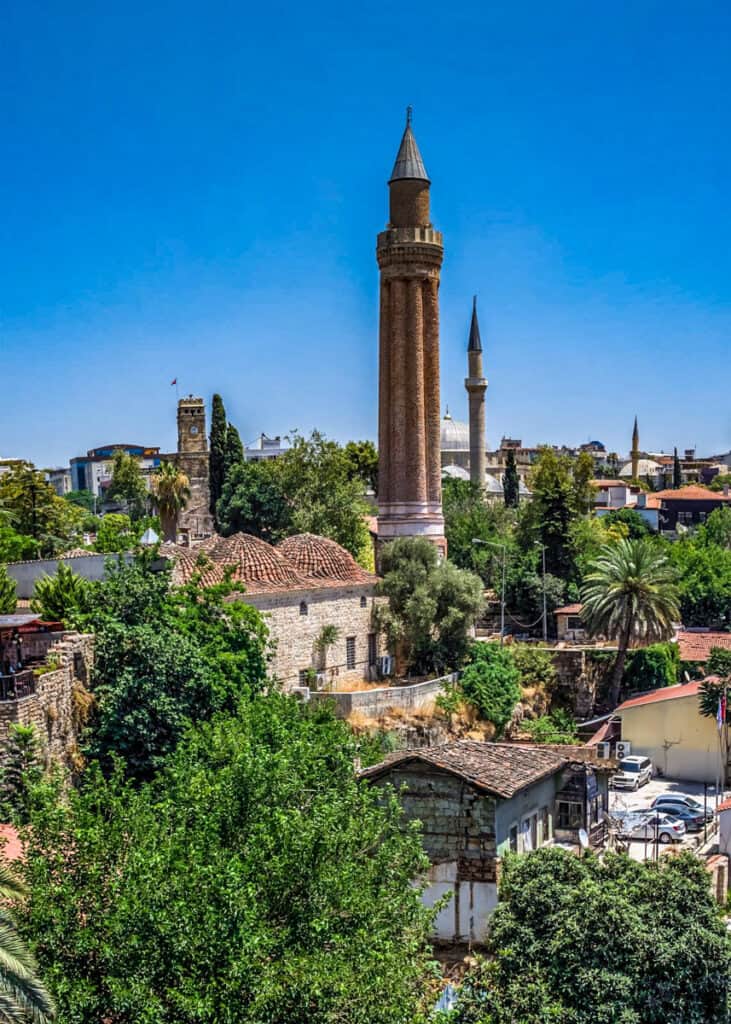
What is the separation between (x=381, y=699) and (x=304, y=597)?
3.56m

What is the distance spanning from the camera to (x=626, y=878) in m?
14.1

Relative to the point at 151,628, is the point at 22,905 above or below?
below

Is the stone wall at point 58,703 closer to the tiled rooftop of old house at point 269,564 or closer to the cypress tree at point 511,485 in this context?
the tiled rooftop of old house at point 269,564

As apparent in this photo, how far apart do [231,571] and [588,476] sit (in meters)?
52.3

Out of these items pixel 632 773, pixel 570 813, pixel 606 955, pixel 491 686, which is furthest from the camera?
pixel 632 773

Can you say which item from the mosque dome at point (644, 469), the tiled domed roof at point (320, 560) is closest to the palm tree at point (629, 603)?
the tiled domed roof at point (320, 560)

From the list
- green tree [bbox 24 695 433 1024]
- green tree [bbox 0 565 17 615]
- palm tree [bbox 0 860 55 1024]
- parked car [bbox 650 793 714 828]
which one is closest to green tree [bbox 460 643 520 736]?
parked car [bbox 650 793 714 828]

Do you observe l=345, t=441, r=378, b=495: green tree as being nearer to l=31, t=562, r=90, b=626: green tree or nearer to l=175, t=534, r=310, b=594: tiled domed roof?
l=175, t=534, r=310, b=594: tiled domed roof

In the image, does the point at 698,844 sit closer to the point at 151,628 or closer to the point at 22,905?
the point at 151,628

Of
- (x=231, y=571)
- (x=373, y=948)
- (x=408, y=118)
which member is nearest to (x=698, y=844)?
(x=231, y=571)

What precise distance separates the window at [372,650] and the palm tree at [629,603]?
9.57m

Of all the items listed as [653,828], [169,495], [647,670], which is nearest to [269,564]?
[653,828]

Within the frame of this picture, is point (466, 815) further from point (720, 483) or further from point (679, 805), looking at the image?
point (720, 483)

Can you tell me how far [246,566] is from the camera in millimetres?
31469
